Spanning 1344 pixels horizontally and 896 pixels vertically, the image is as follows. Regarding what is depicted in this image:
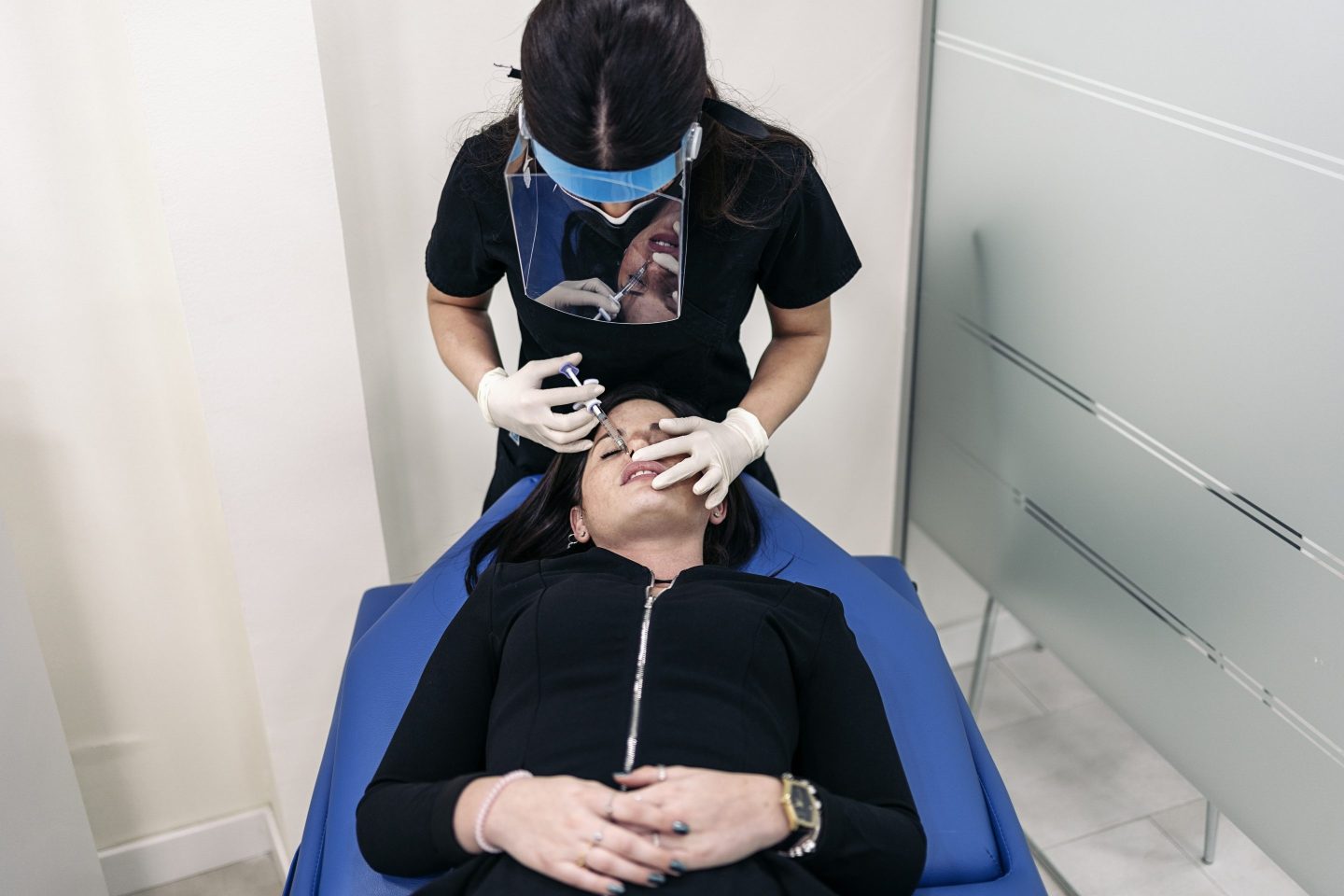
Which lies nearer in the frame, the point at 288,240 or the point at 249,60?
the point at 249,60

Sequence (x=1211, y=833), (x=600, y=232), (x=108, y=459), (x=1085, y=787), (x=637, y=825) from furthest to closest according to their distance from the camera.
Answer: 1. (x=1085, y=787)
2. (x=1211, y=833)
3. (x=108, y=459)
4. (x=600, y=232)
5. (x=637, y=825)

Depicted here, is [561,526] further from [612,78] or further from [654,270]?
[612,78]

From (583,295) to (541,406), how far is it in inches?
5.6

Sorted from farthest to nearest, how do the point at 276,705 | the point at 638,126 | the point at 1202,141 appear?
the point at 276,705 → the point at 1202,141 → the point at 638,126

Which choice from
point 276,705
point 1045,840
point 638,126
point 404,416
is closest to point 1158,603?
point 1045,840

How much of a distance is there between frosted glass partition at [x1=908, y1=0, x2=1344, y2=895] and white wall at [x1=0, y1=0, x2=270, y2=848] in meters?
1.26

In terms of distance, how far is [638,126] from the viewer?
1.14 m

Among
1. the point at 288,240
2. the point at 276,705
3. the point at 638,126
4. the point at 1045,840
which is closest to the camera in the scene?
the point at 638,126

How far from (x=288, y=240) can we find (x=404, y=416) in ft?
→ 1.43

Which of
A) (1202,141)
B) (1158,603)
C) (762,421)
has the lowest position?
(1158,603)

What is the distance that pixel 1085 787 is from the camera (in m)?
2.24

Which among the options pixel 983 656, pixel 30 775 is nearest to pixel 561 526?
pixel 30 775

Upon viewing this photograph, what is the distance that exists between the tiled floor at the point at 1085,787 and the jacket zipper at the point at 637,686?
116cm

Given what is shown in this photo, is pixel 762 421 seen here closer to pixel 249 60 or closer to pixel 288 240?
pixel 288 240
